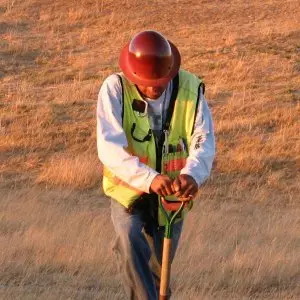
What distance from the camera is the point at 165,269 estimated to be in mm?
3955

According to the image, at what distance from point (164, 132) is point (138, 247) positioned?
54 cm

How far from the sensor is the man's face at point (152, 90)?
13.1 feet

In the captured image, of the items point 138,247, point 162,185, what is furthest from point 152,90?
point 138,247

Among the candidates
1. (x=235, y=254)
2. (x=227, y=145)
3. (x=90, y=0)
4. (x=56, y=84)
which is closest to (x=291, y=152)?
(x=227, y=145)

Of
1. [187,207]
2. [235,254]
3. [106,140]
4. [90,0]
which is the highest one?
[106,140]

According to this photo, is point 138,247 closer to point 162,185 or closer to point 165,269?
point 165,269

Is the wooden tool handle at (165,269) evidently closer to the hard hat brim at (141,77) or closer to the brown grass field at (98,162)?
the hard hat brim at (141,77)

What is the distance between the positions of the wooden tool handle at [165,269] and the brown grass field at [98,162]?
1.36 metres

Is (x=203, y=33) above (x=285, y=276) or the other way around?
the other way around

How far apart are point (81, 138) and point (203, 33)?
7732 mm

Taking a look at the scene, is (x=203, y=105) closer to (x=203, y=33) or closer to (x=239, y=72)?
(x=239, y=72)

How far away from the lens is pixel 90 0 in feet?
70.4

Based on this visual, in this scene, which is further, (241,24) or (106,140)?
(241,24)

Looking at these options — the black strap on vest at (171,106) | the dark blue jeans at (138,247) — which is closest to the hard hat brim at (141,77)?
the black strap on vest at (171,106)
